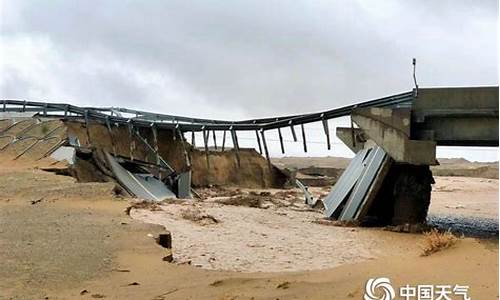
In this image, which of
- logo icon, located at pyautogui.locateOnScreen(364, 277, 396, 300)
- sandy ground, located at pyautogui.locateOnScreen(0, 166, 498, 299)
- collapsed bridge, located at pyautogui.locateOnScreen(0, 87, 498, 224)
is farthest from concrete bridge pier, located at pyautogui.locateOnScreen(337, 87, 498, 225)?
logo icon, located at pyautogui.locateOnScreen(364, 277, 396, 300)

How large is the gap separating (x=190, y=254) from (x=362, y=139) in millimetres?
11456

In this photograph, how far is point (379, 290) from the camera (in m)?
6.35

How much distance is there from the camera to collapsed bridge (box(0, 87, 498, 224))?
A: 16656 millimetres

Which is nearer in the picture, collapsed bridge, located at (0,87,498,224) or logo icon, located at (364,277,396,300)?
logo icon, located at (364,277,396,300)

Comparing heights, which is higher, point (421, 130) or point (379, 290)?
point (421, 130)

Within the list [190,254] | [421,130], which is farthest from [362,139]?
[190,254]

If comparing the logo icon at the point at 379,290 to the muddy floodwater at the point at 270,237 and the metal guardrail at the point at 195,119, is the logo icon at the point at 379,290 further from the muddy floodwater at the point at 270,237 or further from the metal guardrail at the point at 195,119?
the metal guardrail at the point at 195,119

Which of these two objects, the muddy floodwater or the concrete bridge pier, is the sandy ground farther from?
the concrete bridge pier

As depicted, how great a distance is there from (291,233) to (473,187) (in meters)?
37.0

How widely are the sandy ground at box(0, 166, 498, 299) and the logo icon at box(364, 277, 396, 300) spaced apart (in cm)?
11

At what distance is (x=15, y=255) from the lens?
9.49m

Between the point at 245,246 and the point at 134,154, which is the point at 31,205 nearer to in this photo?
the point at 245,246

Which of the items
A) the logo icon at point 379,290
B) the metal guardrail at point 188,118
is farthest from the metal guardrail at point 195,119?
the logo icon at point 379,290

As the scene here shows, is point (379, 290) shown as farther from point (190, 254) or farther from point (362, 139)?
point (362, 139)
